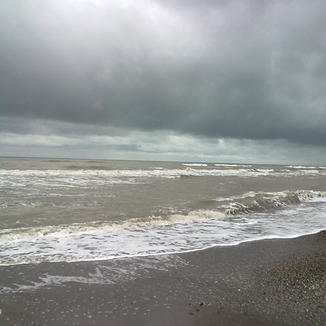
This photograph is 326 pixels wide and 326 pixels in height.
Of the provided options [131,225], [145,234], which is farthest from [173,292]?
[131,225]

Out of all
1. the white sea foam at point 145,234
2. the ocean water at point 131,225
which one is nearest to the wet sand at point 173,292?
the white sea foam at point 145,234

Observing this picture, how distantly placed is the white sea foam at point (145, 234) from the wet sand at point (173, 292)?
1.99ft

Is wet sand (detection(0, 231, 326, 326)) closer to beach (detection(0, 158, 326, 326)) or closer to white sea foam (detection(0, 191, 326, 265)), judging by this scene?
beach (detection(0, 158, 326, 326))

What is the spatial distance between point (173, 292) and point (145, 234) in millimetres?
3463

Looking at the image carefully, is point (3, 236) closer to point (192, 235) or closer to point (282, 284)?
point (192, 235)

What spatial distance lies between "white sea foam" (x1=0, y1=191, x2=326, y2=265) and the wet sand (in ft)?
1.99

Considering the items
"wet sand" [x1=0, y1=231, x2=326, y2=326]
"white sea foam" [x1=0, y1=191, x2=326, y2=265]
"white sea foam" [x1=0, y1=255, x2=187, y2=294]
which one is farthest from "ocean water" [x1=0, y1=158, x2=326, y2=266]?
"wet sand" [x1=0, y1=231, x2=326, y2=326]

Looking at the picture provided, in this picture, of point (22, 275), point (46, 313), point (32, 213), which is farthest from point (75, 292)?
point (32, 213)

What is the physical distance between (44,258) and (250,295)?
4146 mm

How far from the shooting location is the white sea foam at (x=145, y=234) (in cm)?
546

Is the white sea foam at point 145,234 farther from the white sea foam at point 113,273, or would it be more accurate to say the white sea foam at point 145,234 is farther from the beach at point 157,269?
the white sea foam at point 113,273

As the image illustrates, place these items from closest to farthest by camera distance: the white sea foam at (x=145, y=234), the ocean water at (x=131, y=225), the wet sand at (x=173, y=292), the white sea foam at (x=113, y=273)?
the wet sand at (x=173, y=292) < the white sea foam at (x=113, y=273) < the white sea foam at (x=145, y=234) < the ocean water at (x=131, y=225)

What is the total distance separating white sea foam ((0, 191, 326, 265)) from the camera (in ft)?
17.9

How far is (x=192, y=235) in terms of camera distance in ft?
23.6
